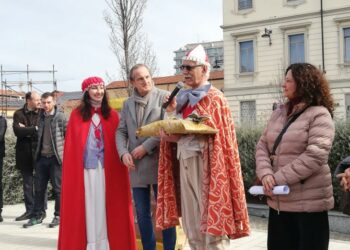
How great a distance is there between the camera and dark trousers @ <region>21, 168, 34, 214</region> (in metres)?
8.42

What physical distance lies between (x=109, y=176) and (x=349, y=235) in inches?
167

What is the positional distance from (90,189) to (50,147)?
2751 mm

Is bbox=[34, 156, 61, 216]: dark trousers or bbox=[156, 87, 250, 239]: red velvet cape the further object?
bbox=[34, 156, 61, 216]: dark trousers

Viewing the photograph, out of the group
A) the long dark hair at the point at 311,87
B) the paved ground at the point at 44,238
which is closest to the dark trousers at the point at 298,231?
the long dark hair at the point at 311,87

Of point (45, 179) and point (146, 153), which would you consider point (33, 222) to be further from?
point (146, 153)

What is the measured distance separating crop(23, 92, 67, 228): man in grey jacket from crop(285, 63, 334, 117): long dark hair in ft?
14.7

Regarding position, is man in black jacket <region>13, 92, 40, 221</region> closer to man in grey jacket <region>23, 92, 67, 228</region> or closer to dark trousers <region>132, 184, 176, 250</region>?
man in grey jacket <region>23, 92, 67, 228</region>

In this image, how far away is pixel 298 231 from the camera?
12.4 feet

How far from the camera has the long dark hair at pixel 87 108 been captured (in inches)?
200

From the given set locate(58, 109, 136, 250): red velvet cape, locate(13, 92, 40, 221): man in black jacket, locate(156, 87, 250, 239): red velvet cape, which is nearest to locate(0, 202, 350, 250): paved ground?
locate(13, 92, 40, 221): man in black jacket

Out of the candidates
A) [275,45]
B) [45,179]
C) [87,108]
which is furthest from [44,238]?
[275,45]

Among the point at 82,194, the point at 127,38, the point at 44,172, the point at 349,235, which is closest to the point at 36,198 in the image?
the point at 44,172

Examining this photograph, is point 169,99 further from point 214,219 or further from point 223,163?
point 214,219

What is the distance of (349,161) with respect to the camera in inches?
134
